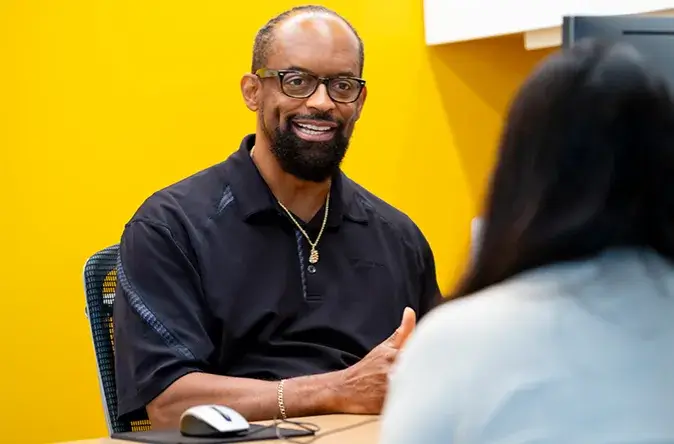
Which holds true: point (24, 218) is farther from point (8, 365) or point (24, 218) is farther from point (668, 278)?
point (668, 278)

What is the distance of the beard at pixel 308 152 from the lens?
8.23 feet

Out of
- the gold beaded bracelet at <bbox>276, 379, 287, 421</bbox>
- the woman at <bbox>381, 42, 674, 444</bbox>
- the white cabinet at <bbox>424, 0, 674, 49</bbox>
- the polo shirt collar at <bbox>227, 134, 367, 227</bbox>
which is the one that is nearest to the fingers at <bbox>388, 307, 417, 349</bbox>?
the gold beaded bracelet at <bbox>276, 379, 287, 421</bbox>

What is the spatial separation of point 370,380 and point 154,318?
0.47 metres

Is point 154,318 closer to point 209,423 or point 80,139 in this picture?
point 209,423

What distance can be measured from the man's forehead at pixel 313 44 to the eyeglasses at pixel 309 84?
2 cm

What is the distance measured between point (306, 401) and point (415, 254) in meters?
0.65

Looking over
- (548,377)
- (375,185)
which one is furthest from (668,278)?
(375,185)

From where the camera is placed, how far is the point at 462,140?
3.77 metres

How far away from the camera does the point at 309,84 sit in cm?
254

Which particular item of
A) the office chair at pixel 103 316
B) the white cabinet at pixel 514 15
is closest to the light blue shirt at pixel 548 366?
the office chair at pixel 103 316

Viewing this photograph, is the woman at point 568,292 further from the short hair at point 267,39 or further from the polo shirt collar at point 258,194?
the short hair at point 267,39

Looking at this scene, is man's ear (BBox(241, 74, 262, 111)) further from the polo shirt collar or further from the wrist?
the wrist

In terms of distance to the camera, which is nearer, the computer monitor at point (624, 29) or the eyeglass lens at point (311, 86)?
the computer monitor at point (624, 29)

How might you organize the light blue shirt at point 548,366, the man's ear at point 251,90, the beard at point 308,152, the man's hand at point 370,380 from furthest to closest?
the man's ear at point 251,90
the beard at point 308,152
the man's hand at point 370,380
the light blue shirt at point 548,366
